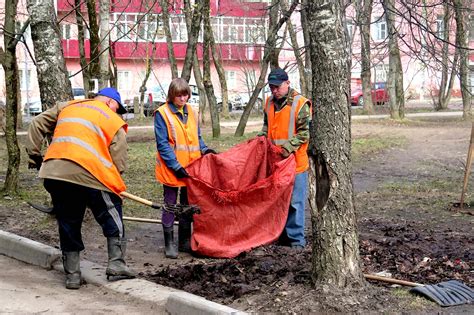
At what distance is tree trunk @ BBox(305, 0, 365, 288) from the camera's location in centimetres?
557

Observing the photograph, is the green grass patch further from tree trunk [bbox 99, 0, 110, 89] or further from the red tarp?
the red tarp

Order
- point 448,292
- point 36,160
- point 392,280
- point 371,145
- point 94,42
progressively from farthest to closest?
point 371,145 → point 94,42 → point 36,160 → point 392,280 → point 448,292

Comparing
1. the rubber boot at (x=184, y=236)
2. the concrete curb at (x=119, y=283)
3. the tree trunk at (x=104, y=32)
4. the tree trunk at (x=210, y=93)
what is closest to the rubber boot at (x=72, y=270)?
the concrete curb at (x=119, y=283)

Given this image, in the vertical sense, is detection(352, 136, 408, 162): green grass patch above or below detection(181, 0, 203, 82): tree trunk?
below

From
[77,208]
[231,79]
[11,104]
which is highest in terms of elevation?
[231,79]

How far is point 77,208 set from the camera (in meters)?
6.57

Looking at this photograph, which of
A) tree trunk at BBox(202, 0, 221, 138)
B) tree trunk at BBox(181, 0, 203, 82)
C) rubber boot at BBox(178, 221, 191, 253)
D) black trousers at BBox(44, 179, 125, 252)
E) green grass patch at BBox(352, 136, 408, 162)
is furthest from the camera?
tree trunk at BBox(202, 0, 221, 138)

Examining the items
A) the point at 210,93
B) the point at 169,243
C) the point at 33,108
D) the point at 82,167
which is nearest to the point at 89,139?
the point at 82,167

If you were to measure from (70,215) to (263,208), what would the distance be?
1973 mm

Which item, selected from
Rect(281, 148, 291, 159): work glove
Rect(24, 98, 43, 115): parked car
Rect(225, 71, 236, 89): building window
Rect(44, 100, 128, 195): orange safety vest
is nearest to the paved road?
Rect(44, 100, 128, 195): orange safety vest

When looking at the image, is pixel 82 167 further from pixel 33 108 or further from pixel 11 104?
pixel 33 108

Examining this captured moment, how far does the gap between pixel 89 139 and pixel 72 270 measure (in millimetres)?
1090

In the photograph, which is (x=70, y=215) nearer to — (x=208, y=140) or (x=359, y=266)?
(x=359, y=266)

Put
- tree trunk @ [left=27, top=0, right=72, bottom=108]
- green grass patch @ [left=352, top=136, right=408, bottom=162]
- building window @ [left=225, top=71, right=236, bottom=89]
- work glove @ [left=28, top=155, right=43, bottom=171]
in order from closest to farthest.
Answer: work glove @ [left=28, top=155, right=43, bottom=171] → tree trunk @ [left=27, top=0, right=72, bottom=108] → green grass patch @ [left=352, top=136, right=408, bottom=162] → building window @ [left=225, top=71, right=236, bottom=89]
